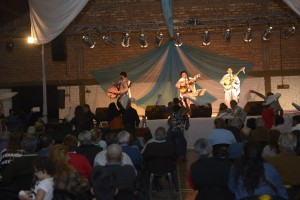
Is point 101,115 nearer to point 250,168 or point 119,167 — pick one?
point 119,167

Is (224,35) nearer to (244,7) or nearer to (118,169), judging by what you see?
(244,7)


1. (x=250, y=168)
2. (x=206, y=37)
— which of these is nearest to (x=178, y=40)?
(x=206, y=37)

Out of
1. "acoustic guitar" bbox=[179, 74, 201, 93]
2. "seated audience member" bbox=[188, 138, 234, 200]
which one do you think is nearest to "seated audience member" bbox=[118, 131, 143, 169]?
"seated audience member" bbox=[188, 138, 234, 200]

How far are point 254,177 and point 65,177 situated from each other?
1.46m

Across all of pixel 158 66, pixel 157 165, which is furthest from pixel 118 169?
pixel 158 66

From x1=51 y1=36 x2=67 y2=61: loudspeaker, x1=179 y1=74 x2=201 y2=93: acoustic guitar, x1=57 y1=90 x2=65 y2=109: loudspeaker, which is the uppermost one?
x1=51 y1=36 x2=67 y2=61: loudspeaker

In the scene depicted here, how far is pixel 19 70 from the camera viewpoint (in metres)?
15.7

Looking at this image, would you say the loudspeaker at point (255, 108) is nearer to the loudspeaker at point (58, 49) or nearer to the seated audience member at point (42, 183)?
the loudspeaker at point (58, 49)

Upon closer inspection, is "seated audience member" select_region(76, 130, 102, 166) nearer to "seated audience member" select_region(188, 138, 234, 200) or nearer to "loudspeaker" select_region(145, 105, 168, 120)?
"seated audience member" select_region(188, 138, 234, 200)

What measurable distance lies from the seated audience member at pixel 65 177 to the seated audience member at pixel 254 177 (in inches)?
47.7

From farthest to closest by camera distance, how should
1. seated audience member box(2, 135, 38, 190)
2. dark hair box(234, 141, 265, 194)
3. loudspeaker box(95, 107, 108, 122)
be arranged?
loudspeaker box(95, 107, 108, 122) < seated audience member box(2, 135, 38, 190) < dark hair box(234, 141, 265, 194)

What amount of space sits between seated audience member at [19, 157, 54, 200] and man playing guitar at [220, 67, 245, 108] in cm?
966

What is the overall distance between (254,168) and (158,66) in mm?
9751

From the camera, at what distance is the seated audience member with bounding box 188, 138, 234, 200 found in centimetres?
447
